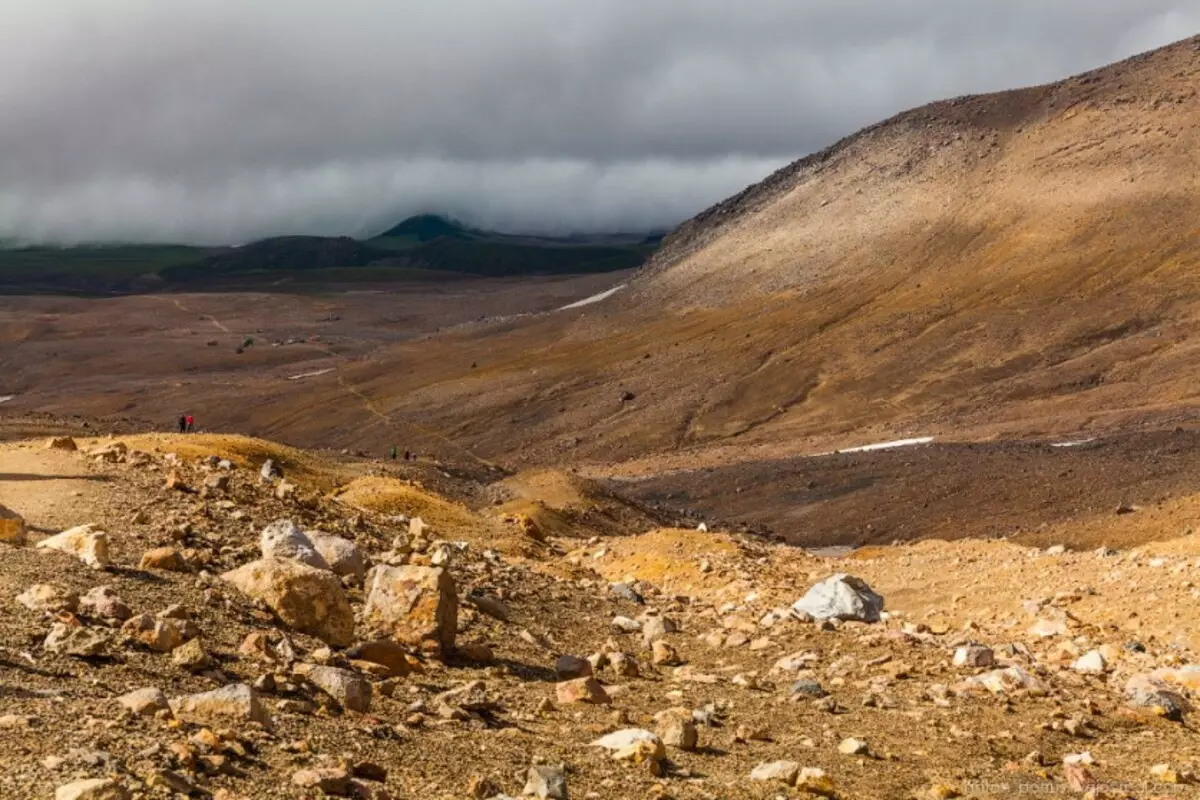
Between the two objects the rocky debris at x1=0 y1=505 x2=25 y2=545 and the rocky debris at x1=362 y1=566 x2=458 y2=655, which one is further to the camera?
the rocky debris at x1=0 y1=505 x2=25 y2=545

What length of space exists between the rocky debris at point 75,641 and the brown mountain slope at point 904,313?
44.8 m

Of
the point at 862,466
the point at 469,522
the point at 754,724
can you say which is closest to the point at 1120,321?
the point at 862,466

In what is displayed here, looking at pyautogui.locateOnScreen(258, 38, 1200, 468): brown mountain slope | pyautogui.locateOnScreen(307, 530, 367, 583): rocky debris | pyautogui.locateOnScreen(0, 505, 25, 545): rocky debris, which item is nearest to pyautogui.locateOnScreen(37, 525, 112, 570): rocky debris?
pyautogui.locateOnScreen(0, 505, 25, 545): rocky debris

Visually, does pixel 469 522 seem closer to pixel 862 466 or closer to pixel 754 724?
pixel 754 724

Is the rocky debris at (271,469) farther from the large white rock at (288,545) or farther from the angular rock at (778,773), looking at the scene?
the angular rock at (778,773)

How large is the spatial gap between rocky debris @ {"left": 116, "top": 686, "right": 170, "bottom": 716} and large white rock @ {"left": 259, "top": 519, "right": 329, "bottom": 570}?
152 inches

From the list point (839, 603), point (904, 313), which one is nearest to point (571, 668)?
point (839, 603)

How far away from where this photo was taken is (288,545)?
1141 cm

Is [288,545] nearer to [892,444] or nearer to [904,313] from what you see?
[892,444]

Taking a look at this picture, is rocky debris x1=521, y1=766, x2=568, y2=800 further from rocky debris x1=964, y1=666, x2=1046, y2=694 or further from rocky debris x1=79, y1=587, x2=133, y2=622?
rocky debris x1=964, y1=666, x2=1046, y2=694

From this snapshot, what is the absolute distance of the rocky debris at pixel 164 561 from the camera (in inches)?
408

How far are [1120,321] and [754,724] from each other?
58648 millimetres

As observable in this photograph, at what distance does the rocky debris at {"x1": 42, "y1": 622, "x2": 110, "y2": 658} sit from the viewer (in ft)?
25.9

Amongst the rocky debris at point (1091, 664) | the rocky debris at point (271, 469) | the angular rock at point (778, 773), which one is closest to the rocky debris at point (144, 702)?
the angular rock at point (778, 773)
